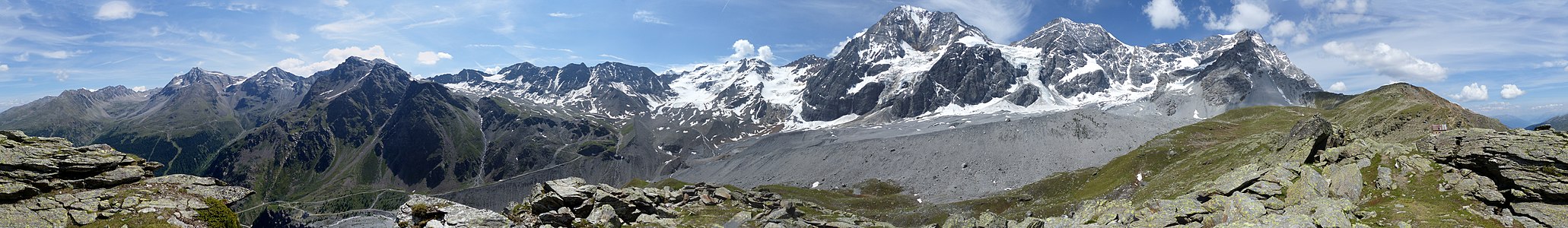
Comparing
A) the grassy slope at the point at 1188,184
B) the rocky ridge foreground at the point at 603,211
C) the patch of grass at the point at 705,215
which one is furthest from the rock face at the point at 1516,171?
the patch of grass at the point at 705,215

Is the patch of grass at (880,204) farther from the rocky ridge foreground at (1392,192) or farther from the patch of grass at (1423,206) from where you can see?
the patch of grass at (1423,206)

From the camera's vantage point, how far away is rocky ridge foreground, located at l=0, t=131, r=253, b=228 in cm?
2209

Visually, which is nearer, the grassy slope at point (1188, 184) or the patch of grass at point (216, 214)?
the patch of grass at point (216, 214)

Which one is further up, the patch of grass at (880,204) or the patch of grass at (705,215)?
the patch of grass at (705,215)

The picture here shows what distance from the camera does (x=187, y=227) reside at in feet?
76.4

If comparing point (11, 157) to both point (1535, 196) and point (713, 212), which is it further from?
point (1535, 196)

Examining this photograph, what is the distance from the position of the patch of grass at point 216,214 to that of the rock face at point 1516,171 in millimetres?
56606

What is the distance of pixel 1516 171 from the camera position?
2905 cm

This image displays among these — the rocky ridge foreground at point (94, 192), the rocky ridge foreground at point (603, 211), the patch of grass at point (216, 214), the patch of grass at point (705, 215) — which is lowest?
the patch of grass at point (705, 215)

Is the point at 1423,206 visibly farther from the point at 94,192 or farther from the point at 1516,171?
the point at 94,192

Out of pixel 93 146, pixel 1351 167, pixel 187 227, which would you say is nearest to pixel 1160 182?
pixel 1351 167

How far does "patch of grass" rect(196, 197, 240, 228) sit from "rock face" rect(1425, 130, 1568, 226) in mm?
56606

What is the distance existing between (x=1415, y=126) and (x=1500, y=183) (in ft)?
396

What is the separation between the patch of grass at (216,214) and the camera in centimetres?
2442
